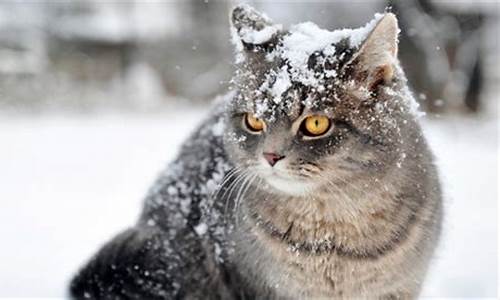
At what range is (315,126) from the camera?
2.13 metres

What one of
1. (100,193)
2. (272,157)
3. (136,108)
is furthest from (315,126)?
(136,108)

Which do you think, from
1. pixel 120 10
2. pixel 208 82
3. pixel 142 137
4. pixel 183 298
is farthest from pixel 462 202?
pixel 120 10

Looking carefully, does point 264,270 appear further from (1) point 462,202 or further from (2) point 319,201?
(1) point 462,202

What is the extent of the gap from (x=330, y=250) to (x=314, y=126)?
1.58ft

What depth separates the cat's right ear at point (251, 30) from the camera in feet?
7.79

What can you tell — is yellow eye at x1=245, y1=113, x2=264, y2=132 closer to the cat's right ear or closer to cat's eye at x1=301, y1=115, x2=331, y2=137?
cat's eye at x1=301, y1=115, x2=331, y2=137

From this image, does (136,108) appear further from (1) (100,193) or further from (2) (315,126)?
(2) (315,126)

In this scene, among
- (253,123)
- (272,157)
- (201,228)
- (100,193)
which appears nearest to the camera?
(272,157)

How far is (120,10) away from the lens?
14.1 m

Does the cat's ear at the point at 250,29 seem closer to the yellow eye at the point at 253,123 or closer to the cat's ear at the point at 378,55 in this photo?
the yellow eye at the point at 253,123

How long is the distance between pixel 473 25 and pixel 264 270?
907 centimetres

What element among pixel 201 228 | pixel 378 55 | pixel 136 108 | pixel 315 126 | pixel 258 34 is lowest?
pixel 201 228

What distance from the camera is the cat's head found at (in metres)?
2.11

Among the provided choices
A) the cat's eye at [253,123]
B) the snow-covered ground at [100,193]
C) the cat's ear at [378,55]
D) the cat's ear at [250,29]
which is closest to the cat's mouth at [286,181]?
the cat's eye at [253,123]
